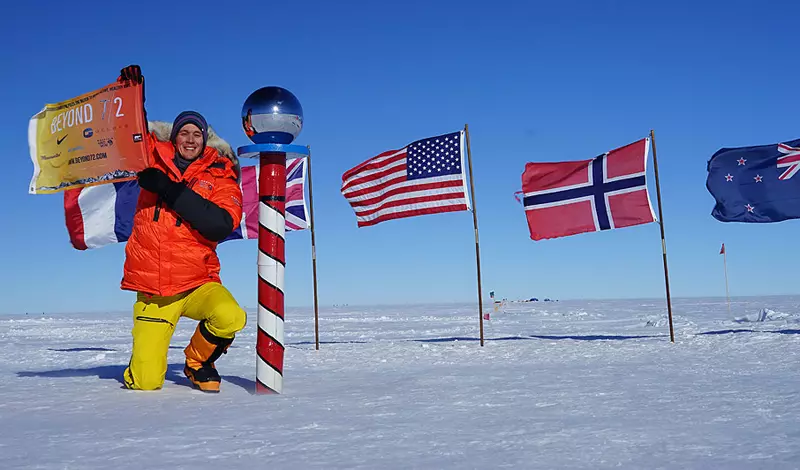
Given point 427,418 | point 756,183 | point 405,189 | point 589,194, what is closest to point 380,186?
point 405,189

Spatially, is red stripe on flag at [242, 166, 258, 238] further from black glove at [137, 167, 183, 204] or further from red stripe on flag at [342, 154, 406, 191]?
black glove at [137, 167, 183, 204]

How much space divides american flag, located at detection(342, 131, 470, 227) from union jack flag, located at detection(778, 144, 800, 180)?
14.7ft

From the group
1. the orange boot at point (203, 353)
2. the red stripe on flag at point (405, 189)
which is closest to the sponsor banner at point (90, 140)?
the orange boot at point (203, 353)

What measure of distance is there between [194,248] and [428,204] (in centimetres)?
522

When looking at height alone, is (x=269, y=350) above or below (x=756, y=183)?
below

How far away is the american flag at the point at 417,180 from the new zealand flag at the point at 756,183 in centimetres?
387

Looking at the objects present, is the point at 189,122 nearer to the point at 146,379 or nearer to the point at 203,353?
the point at 203,353

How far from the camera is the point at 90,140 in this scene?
14.4ft

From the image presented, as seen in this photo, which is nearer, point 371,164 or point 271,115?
point 271,115

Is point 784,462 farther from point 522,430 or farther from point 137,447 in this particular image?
point 137,447

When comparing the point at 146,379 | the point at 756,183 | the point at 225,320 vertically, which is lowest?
the point at 146,379

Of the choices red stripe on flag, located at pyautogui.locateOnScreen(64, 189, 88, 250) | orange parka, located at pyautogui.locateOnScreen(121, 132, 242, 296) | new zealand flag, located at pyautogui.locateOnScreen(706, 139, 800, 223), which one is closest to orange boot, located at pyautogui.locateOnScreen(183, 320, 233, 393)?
orange parka, located at pyautogui.locateOnScreen(121, 132, 242, 296)

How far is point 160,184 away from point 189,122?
1.98ft

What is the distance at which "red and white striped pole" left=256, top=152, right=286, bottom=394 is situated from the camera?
4.17 meters
